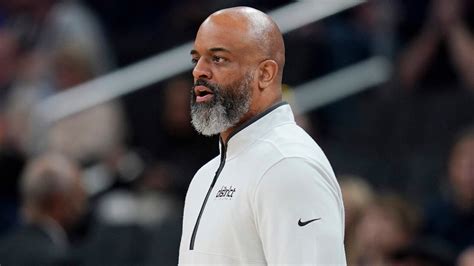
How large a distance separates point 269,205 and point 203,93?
0.46 meters

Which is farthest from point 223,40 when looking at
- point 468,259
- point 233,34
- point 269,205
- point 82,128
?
point 82,128

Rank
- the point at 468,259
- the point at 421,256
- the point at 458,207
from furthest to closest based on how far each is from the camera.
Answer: the point at 458,207 < the point at 421,256 < the point at 468,259

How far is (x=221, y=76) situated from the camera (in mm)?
3418

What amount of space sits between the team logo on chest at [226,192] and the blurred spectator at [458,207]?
3.84 m

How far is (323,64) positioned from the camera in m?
8.97

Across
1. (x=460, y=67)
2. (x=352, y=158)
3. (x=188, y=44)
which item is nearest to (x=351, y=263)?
(x=352, y=158)

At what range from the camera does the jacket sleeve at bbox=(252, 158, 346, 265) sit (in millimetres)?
3145

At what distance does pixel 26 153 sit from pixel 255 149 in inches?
198


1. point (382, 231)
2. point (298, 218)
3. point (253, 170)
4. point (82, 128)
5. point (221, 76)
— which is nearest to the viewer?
point (298, 218)

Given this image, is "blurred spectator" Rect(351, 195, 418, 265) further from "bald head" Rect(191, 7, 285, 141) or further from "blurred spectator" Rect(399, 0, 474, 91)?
"bald head" Rect(191, 7, 285, 141)

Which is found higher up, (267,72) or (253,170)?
(267,72)

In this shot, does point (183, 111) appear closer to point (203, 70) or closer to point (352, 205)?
point (352, 205)

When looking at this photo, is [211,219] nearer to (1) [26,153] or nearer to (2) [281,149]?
(2) [281,149]

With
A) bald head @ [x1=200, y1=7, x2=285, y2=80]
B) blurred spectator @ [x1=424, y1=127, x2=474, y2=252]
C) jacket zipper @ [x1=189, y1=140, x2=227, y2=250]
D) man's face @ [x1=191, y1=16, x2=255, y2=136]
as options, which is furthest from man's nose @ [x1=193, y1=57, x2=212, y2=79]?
blurred spectator @ [x1=424, y1=127, x2=474, y2=252]
